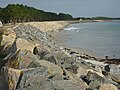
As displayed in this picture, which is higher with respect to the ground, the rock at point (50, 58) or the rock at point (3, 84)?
the rock at point (50, 58)

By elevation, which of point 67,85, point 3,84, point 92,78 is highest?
point 67,85

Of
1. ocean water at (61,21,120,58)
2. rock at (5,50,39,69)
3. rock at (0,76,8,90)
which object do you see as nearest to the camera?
rock at (0,76,8,90)

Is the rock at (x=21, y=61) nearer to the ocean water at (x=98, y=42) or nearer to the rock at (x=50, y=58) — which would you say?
the rock at (x=50, y=58)

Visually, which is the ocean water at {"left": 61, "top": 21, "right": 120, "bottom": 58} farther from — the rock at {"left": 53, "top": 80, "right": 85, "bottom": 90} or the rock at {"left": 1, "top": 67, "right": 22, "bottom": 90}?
the rock at {"left": 1, "top": 67, "right": 22, "bottom": 90}

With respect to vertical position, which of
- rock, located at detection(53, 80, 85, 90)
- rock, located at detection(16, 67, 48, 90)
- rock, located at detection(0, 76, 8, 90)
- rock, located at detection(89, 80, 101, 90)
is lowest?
rock, located at detection(89, 80, 101, 90)

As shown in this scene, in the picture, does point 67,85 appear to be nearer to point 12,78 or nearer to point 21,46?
point 12,78

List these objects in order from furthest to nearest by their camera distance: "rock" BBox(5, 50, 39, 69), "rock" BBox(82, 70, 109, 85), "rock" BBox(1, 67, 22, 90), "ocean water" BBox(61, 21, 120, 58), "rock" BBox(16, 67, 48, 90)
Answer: "ocean water" BBox(61, 21, 120, 58)
"rock" BBox(82, 70, 109, 85)
"rock" BBox(5, 50, 39, 69)
"rock" BBox(1, 67, 22, 90)
"rock" BBox(16, 67, 48, 90)

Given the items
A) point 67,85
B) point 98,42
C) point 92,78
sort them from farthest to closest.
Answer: point 98,42 < point 92,78 < point 67,85

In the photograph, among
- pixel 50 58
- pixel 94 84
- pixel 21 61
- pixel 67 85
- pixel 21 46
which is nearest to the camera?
pixel 67 85

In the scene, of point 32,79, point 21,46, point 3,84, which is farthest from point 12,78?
point 21,46

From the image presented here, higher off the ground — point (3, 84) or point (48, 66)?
point (48, 66)

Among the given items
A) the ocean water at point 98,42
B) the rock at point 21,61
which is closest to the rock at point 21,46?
the rock at point 21,61

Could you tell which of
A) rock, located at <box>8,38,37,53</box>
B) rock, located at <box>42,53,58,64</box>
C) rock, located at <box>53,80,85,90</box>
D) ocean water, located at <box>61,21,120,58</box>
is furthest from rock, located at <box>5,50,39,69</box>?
ocean water, located at <box>61,21,120,58</box>

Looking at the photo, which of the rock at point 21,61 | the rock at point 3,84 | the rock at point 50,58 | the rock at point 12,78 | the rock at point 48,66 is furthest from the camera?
the rock at point 50,58
